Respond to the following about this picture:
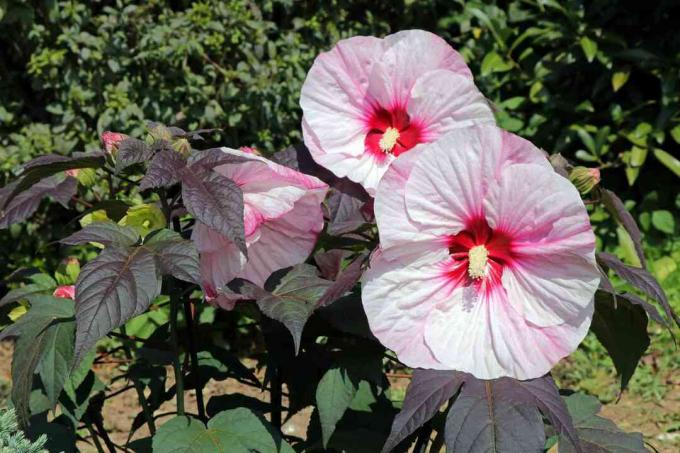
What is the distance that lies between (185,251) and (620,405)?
9.61 feet

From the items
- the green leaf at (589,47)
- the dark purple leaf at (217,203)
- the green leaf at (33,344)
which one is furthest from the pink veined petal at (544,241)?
the green leaf at (589,47)

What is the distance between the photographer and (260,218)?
1.29 metres

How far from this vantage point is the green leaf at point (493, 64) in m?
4.48

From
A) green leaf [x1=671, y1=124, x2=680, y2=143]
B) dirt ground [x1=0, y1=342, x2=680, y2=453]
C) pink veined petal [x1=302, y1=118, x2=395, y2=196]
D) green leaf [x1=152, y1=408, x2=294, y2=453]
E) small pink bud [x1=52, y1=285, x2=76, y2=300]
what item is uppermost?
pink veined petal [x1=302, y1=118, x2=395, y2=196]

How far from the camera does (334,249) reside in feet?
4.96

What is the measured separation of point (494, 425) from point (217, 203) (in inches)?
17.5

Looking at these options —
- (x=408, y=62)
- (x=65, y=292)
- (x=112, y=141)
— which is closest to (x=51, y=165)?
(x=112, y=141)

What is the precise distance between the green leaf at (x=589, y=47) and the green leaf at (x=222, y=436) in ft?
11.0

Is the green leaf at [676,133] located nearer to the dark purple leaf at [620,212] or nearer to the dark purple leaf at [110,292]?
the dark purple leaf at [620,212]

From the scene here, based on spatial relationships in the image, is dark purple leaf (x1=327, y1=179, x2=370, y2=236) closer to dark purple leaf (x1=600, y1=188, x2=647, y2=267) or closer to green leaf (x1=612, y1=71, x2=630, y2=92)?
dark purple leaf (x1=600, y1=188, x2=647, y2=267)

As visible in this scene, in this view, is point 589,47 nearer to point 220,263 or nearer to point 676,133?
point 676,133

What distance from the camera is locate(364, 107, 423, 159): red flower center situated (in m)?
1.43

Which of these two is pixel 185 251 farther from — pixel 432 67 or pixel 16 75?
pixel 16 75

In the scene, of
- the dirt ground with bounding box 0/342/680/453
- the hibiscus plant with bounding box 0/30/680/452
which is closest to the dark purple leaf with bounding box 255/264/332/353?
the hibiscus plant with bounding box 0/30/680/452
